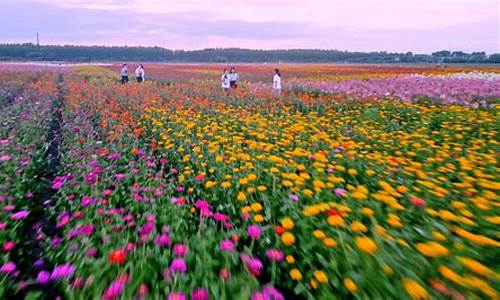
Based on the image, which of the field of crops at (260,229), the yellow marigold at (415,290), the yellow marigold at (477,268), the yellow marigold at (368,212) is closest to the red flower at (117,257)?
the field of crops at (260,229)

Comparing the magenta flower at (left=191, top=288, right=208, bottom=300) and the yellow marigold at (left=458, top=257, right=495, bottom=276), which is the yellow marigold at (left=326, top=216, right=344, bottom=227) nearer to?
the yellow marigold at (left=458, top=257, right=495, bottom=276)

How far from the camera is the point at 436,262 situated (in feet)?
6.19

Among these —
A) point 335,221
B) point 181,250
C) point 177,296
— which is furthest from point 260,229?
point 177,296

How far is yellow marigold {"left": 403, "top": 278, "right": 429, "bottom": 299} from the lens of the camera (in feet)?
5.23

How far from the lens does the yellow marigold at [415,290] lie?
1.59 meters

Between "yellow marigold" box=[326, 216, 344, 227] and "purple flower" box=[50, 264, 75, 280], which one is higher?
"yellow marigold" box=[326, 216, 344, 227]

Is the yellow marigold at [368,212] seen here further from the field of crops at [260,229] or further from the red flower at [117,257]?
the red flower at [117,257]

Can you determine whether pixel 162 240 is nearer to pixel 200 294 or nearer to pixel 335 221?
pixel 200 294

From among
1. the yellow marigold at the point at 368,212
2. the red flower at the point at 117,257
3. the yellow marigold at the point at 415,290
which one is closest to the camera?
the yellow marigold at the point at 415,290

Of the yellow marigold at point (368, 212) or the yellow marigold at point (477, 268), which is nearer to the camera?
the yellow marigold at point (477, 268)

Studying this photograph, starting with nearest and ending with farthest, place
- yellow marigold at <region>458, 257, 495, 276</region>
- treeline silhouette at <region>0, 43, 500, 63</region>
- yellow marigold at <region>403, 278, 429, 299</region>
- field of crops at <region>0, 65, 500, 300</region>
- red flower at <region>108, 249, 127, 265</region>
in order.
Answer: yellow marigold at <region>403, 278, 429, 299</region>, yellow marigold at <region>458, 257, 495, 276</region>, field of crops at <region>0, 65, 500, 300</region>, red flower at <region>108, 249, 127, 265</region>, treeline silhouette at <region>0, 43, 500, 63</region>

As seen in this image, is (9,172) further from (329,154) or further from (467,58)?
(467,58)

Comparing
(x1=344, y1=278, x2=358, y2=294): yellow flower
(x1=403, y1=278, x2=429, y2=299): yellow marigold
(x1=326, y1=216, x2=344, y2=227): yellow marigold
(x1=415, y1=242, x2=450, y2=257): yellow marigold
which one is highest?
(x1=415, y1=242, x2=450, y2=257): yellow marigold

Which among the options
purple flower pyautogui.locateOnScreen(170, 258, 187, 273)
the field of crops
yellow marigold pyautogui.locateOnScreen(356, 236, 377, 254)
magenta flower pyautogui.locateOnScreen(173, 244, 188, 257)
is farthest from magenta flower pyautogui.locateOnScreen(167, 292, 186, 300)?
yellow marigold pyautogui.locateOnScreen(356, 236, 377, 254)
